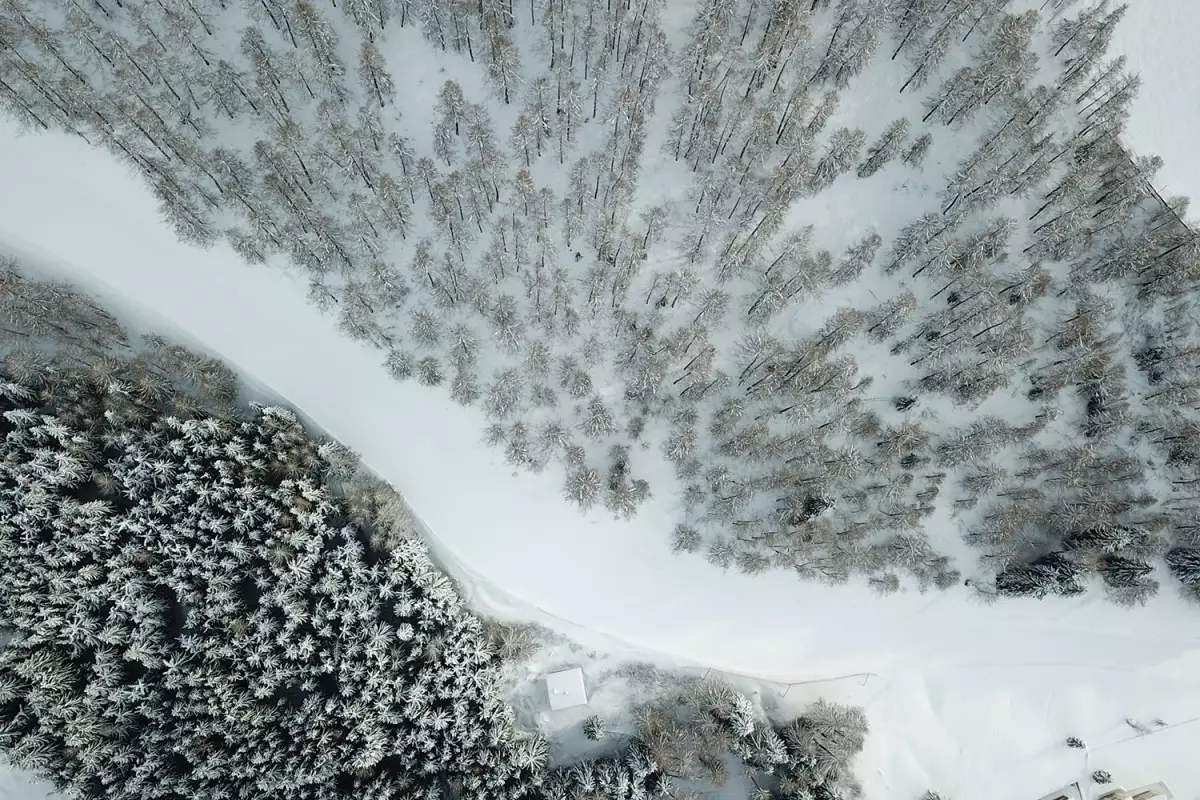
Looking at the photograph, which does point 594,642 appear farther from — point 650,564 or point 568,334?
point 568,334

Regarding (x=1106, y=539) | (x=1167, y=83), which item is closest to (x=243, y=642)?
(x=1106, y=539)

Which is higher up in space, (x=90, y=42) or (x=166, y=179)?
(x=90, y=42)

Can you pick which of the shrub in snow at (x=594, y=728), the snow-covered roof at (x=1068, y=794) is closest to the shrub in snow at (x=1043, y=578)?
the snow-covered roof at (x=1068, y=794)

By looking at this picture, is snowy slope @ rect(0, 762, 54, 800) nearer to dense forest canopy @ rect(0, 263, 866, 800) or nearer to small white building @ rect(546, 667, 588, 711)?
dense forest canopy @ rect(0, 263, 866, 800)

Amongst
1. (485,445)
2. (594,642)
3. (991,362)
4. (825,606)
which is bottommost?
(594,642)

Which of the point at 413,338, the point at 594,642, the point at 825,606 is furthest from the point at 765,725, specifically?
the point at 413,338

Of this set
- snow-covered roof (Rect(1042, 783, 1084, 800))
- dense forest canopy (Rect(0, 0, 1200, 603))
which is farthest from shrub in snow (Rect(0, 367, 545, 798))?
snow-covered roof (Rect(1042, 783, 1084, 800))

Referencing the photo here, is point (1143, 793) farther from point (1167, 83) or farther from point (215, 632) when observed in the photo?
point (215, 632)
